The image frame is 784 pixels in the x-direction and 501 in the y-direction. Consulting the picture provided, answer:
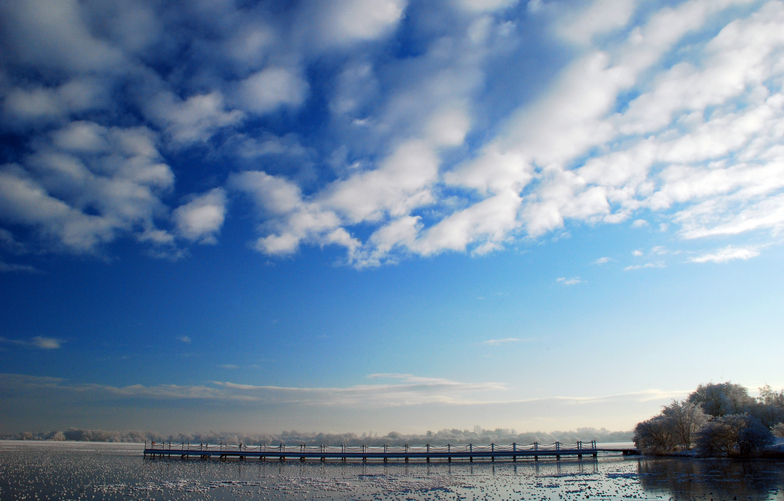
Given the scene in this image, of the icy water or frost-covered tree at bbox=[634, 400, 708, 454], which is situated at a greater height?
the icy water

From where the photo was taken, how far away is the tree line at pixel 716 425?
117ft

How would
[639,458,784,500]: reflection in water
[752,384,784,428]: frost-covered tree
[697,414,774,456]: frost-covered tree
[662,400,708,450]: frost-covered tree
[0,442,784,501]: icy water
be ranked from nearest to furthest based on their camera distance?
[639,458,784,500]: reflection in water → [0,442,784,501]: icy water → [697,414,774,456]: frost-covered tree → [662,400,708,450]: frost-covered tree → [752,384,784,428]: frost-covered tree

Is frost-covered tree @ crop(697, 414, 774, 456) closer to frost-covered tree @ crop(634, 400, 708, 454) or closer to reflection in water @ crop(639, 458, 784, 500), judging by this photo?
frost-covered tree @ crop(634, 400, 708, 454)

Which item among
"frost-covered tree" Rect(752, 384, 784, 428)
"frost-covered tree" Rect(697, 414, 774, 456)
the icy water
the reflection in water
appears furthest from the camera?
"frost-covered tree" Rect(752, 384, 784, 428)

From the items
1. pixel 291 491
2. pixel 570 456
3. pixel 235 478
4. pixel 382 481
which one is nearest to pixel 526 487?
pixel 382 481

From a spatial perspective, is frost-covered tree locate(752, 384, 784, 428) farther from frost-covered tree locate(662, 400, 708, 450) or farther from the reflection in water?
the reflection in water

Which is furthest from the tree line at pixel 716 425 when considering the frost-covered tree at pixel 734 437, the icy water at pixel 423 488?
the icy water at pixel 423 488

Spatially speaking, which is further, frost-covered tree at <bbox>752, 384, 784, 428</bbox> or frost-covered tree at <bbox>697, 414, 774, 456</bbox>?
frost-covered tree at <bbox>752, 384, 784, 428</bbox>

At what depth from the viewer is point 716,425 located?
3694cm

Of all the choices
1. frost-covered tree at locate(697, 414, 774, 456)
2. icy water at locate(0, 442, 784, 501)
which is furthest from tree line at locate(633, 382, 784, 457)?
icy water at locate(0, 442, 784, 501)

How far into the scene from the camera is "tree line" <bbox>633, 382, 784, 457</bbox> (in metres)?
35.8

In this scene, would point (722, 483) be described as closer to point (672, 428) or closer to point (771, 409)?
point (672, 428)

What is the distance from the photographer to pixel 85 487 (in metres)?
24.4

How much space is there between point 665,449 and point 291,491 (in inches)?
1865
